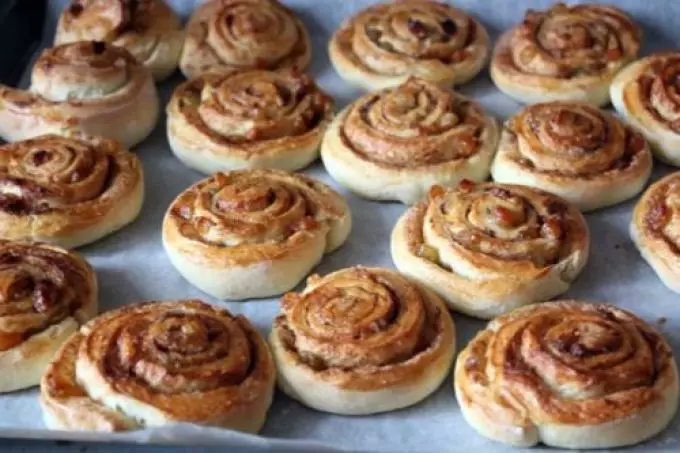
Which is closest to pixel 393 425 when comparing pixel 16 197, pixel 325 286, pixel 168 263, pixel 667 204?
pixel 325 286

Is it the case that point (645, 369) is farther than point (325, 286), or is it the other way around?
point (325, 286)

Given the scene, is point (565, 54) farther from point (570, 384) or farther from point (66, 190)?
point (66, 190)

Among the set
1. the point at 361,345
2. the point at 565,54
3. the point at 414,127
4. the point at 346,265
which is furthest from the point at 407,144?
the point at 361,345

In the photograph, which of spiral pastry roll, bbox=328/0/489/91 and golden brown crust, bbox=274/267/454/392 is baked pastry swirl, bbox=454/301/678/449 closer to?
golden brown crust, bbox=274/267/454/392

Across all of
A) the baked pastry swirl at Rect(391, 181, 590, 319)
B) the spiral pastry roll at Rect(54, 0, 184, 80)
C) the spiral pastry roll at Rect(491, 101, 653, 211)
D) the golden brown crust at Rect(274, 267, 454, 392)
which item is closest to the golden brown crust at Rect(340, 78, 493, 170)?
the spiral pastry roll at Rect(491, 101, 653, 211)

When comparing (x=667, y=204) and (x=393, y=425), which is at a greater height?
(x=667, y=204)

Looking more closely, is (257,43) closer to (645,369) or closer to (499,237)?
(499,237)
